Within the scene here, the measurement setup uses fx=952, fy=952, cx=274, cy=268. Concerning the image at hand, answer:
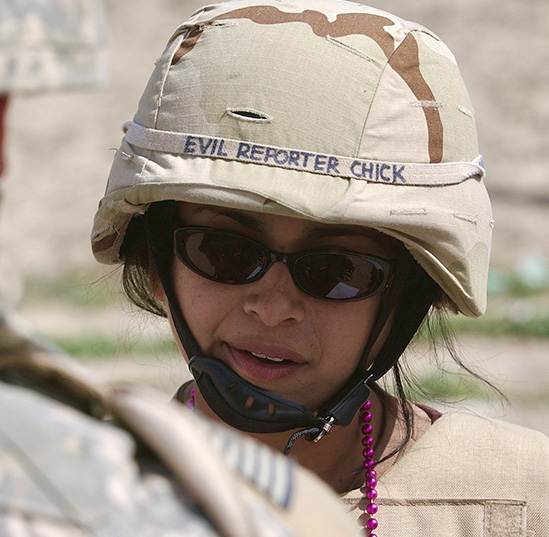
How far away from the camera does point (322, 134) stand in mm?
2049

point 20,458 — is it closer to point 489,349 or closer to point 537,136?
point 489,349

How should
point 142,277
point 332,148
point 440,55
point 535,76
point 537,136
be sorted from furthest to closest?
1. point 535,76
2. point 537,136
3. point 142,277
4. point 440,55
5. point 332,148

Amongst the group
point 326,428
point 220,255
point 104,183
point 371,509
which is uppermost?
point 220,255

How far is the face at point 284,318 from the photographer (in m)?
2.08

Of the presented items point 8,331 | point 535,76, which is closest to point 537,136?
point 535,76

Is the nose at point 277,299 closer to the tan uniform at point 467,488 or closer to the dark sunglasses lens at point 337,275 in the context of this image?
the dark sunglasses lens at point 337,275

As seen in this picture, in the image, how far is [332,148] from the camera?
2.05 metres

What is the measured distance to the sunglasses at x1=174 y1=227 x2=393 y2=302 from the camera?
81.1 inches

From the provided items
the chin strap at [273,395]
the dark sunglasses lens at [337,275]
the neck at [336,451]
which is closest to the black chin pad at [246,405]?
the chin strap at [273,395]

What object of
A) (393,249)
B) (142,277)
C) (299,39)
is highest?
(299,39)

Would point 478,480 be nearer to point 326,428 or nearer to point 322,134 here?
point 326,428

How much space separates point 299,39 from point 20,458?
5.07 ft

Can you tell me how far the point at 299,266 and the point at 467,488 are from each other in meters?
0.67

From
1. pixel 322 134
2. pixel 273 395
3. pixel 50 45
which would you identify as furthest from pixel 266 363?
pixel 50 45
